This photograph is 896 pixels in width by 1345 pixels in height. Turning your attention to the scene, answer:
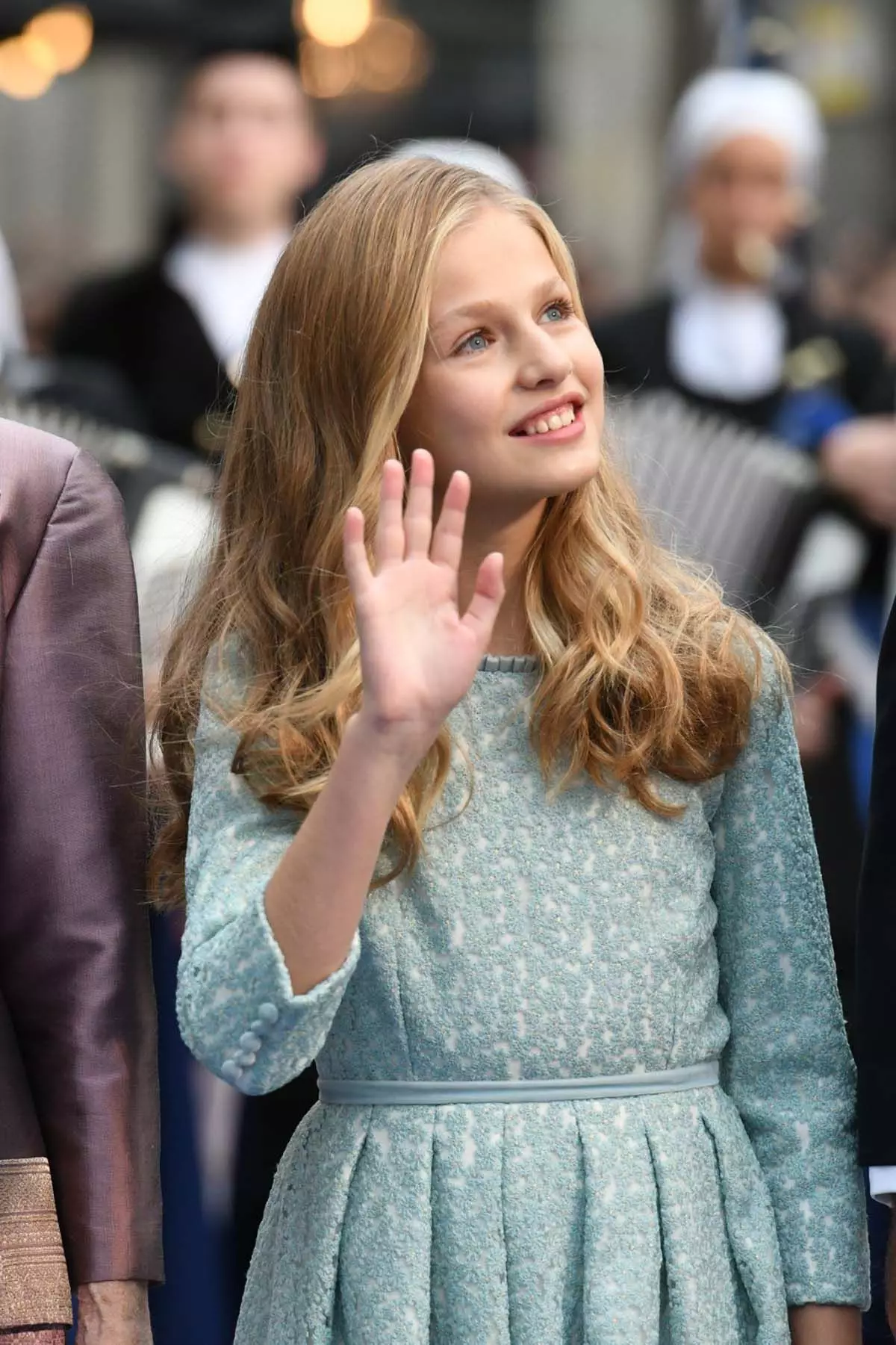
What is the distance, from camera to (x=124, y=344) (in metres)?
5.79

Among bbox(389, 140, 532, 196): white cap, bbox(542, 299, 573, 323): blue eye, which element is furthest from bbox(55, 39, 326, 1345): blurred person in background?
bbox(542, 299, 573, 323): blue eye

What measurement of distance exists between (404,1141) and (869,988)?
0.53 metres

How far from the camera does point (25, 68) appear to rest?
10.6 metres

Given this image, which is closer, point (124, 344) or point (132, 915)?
point (132, 915)

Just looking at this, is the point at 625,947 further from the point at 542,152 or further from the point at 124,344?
the point at 542,152

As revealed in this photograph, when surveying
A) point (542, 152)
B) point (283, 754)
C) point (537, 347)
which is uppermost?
point (537, 347)

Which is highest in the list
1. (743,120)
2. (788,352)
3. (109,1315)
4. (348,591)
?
(348,591)

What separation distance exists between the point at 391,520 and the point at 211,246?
12.5ft

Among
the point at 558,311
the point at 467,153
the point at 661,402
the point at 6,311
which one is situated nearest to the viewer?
the point at 558,311

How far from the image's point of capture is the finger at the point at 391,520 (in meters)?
2.36

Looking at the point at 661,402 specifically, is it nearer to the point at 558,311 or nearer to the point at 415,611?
the point at 558,311

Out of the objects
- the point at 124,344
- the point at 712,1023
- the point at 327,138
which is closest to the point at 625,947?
the point at 712,1023

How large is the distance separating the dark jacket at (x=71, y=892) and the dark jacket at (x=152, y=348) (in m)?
2.61

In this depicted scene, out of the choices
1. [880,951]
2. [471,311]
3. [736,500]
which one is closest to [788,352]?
[736,500]
